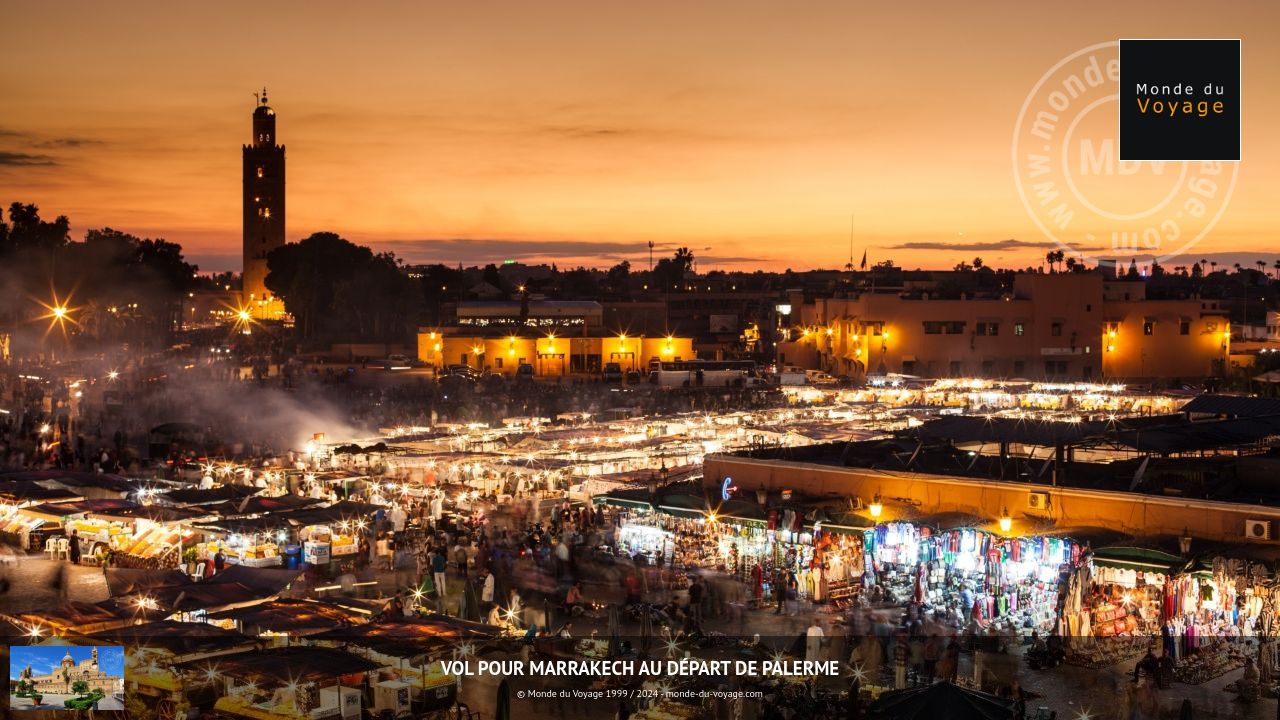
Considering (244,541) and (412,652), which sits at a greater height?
(412,652)

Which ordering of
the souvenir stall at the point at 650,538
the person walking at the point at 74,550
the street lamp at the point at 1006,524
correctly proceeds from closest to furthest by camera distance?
the street lamp at the point at 1006,524 < the souvenir stall at the point at 650,538 < the person walking at the point at 74,550

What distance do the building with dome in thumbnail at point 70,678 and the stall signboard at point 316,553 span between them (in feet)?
23.1

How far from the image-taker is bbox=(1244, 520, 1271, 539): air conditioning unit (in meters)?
13.5

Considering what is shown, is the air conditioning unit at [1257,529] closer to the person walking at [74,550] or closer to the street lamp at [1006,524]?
the street lamp at [1006,524]

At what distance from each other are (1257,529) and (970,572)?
3.28m

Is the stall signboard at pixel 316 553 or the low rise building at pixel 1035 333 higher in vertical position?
the low rise building at pixel 1035 333

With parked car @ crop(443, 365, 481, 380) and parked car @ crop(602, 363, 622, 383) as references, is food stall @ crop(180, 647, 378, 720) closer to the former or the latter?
parked car @ crop(443, 365, 481, 380)

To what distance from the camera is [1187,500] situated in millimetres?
14242

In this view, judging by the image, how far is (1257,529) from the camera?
13.6 meters

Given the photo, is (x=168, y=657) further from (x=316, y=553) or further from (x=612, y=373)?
(x=612, y=373)

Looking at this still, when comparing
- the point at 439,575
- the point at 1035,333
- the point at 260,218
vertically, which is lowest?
the point at 439,575

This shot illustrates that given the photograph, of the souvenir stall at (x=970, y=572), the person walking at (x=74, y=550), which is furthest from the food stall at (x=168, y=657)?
the person walking at (x=74, y=550)

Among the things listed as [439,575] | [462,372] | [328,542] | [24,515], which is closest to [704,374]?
[462,372]

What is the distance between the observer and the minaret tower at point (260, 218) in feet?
348
